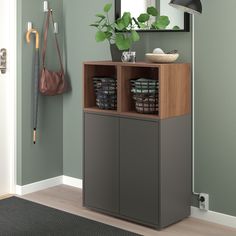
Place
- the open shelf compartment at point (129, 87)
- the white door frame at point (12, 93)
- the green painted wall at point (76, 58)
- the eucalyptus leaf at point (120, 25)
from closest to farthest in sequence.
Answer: the open shelf compartment at point (129, 87) < the eucalyptus leaf at point (120, 25) < the white door frame at point (12, 93) < the green painted wall at point (76, 58)

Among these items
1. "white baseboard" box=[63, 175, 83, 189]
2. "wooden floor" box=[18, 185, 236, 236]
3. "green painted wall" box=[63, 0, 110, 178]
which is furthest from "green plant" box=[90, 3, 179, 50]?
"white baseboard" box=[63, 175, 83, 189]

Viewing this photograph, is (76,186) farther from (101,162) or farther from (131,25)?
(131,25)

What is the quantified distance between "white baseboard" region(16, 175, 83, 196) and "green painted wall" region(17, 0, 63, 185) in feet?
0.13

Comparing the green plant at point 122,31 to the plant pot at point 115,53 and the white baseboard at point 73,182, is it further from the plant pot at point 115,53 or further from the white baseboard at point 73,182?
the white baseboard at point 73,182

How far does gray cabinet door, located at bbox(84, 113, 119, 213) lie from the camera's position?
3.78 m

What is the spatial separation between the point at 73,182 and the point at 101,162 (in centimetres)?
89

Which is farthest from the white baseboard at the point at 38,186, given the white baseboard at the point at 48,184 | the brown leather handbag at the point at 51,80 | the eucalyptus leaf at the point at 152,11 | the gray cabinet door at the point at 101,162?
the eucalyptus leaf at the point at 152,11

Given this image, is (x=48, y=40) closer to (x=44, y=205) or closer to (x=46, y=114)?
(x=46, y=114)

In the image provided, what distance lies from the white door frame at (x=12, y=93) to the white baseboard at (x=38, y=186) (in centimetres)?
8

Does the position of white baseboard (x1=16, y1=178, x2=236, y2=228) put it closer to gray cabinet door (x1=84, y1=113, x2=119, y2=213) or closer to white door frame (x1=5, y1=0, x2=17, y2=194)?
white door frame (x1=5, y1=0, x2=17, y2=194)

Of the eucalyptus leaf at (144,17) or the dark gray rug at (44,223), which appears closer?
the dark gray rug at (44,223)

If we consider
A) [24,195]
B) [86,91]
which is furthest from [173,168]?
[24,195]

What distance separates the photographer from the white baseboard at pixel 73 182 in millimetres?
4625

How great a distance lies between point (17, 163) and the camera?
4379 millimetres
